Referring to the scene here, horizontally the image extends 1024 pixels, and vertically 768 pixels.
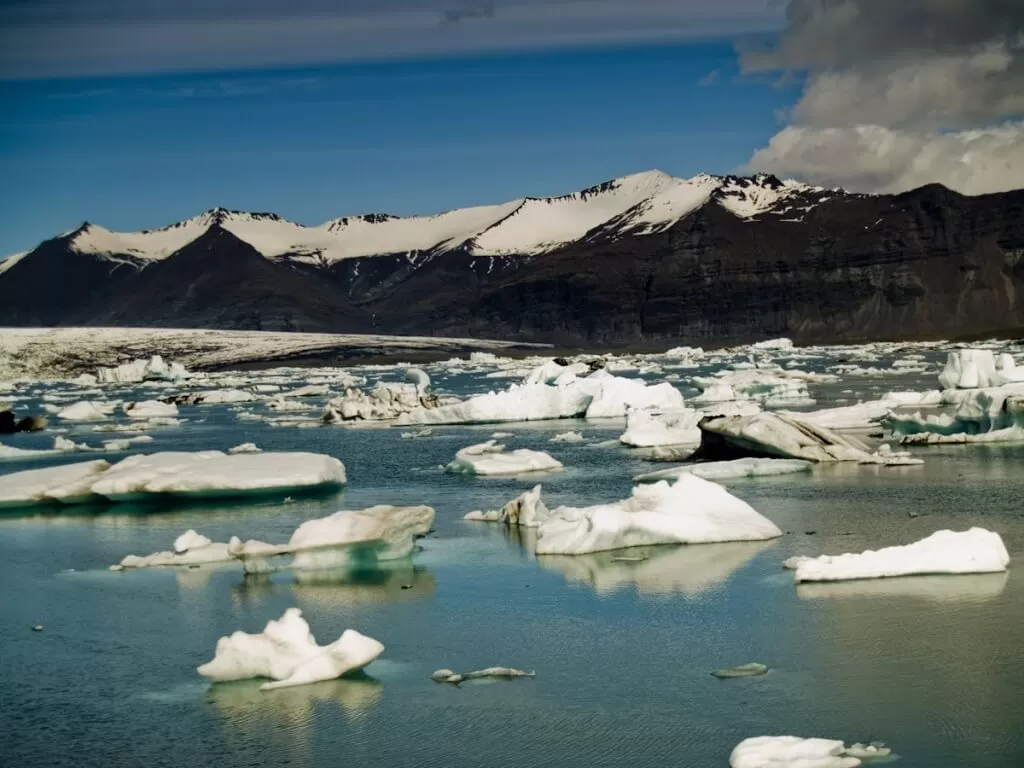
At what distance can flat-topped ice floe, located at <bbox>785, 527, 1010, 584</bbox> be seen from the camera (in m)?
12.1

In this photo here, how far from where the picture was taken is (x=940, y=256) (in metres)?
182

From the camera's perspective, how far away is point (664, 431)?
25.4 meters

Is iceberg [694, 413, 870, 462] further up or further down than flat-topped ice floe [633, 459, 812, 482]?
further up

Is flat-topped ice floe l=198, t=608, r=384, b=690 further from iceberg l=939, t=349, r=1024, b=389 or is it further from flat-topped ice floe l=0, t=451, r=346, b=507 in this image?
iceberg l=939, t=349, r=1024, b=389

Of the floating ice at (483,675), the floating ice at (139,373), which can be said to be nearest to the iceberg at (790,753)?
the floating ice at (483,675)

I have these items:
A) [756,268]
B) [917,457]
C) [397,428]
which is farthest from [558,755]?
[756,268]

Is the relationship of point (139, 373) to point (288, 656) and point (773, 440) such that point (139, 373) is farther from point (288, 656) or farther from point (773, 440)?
point (288, 656)

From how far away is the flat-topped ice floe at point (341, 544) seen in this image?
44.9 ft


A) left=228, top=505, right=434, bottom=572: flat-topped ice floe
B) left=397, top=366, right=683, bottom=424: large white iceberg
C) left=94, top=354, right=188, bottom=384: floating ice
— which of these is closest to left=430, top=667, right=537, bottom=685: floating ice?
left=228, top=505, right=434, bottom=572: flat-topped ice floe

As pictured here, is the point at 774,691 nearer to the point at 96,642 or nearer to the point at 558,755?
the point at 558,755

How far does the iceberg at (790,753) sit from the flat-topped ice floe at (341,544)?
22.2 ft

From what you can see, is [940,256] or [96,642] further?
[940,256]

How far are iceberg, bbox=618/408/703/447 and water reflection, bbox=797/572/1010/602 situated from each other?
11.5m

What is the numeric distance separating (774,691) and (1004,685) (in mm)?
1574
